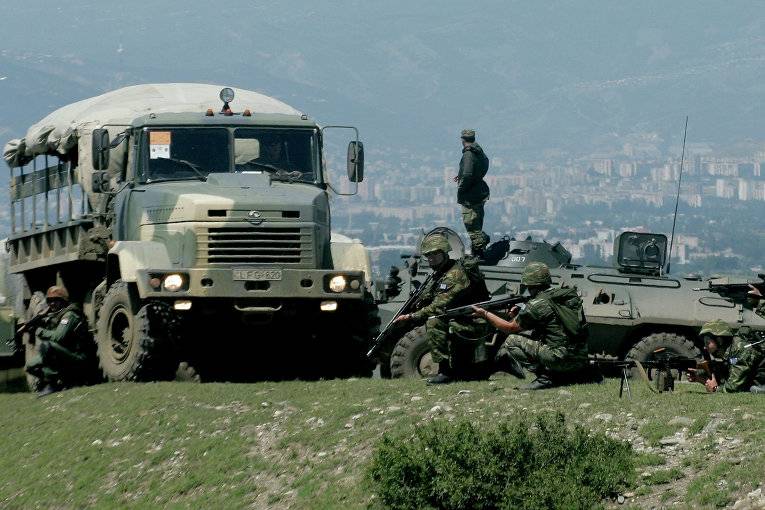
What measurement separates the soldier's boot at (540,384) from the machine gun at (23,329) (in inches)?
279

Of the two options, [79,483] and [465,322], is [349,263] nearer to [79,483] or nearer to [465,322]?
[465,322]

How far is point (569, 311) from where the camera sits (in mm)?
19766

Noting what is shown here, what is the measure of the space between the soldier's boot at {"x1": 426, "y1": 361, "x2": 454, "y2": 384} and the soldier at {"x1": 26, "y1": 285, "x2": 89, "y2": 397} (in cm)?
494

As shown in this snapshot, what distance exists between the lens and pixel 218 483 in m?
17.4

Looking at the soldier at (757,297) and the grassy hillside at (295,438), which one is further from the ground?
the soldier at (757,297)

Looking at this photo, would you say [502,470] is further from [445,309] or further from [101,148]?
[101,148]

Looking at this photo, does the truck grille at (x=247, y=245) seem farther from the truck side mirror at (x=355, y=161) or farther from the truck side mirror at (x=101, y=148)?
the truck side mirror at (x=355, y=161)

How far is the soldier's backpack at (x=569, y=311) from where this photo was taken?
64.5 ft

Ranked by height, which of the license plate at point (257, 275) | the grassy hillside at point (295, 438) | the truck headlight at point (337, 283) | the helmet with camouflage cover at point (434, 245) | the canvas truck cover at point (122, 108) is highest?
the canvas truck cover at point (122, 108)

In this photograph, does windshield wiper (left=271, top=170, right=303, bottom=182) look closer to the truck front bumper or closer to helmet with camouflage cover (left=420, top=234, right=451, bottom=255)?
the truck front bumper

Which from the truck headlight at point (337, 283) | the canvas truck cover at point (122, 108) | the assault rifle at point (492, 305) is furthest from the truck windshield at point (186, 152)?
the assault rifle at point (492, 305)

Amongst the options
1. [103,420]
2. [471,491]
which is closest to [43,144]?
[103,420]

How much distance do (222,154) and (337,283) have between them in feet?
7.91

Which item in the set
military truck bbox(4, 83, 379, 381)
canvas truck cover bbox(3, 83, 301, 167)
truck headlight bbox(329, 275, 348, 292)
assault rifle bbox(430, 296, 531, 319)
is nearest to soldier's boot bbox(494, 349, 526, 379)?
assault rifle bbox(430, 296, 531, 319)
